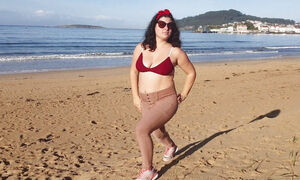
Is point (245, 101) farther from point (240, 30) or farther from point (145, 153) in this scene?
point (240, 30)

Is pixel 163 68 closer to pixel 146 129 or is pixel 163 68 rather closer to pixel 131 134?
pixel 146 129

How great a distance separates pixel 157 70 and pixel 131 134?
2958 mm

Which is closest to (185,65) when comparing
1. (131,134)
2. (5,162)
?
(5,162)

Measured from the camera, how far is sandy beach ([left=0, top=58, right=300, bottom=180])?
3725 millimetres

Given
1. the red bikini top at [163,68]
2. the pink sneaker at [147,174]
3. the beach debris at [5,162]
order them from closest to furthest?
1. the red bikini top at [163,68]
2. the pink sneaker at [147,174]
3. the beach debris at [5,162]

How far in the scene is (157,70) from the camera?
9.95 ft

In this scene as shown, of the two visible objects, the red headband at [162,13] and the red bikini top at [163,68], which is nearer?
the red bikini top at [163,68]

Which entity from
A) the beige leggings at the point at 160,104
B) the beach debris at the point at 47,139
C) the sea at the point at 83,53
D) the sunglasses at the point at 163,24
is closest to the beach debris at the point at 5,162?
the beach debris at the point at 47,139

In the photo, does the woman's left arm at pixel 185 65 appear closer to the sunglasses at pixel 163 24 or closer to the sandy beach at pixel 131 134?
the sunglasses at pixel 163 24

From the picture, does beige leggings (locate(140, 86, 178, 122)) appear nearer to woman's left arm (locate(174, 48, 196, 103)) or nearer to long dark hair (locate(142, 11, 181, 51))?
woman's left arm (locate(174, 48, 196, 103))

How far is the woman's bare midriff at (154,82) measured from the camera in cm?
307

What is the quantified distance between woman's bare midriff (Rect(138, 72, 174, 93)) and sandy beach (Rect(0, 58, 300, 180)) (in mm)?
1009

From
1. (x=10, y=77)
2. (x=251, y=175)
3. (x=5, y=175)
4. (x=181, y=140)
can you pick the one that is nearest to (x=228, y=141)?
(x=181, y=140)

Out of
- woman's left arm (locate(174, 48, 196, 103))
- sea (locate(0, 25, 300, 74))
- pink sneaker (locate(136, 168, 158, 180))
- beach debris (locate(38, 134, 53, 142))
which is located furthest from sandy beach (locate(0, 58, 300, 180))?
sea (locate(0, 25, 300, 74))
